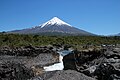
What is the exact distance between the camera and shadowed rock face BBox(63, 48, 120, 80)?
71.7 ft

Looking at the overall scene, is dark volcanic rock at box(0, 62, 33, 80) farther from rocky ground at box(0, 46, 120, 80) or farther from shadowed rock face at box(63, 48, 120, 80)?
shadowed rock face at box(63, 48, 120, 80)

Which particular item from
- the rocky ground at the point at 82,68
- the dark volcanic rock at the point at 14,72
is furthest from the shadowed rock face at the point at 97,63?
the dark volcanic rock at the point at 14,72

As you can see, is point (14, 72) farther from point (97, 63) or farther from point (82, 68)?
point (97, 63)

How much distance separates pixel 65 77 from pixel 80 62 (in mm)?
5942

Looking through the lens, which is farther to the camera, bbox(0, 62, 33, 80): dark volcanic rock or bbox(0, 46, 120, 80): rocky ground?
bbox(0, 62, 33, 80): dark volcanic rock

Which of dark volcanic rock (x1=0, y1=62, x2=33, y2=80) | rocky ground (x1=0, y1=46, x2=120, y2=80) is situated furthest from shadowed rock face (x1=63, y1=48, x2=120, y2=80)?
dark volcanic rock (x1=0, y1=62, x2=33, y2=80)

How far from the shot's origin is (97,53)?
96.9 feet

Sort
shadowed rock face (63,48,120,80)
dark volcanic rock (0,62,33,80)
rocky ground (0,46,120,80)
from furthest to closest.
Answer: dark volcanic rock (0,62,33,80)
rocky ground (0,46,120,80)
shadowed rock face (63,48,120,80)

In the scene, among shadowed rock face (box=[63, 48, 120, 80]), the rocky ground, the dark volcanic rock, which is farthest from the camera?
the dark volcanic rock

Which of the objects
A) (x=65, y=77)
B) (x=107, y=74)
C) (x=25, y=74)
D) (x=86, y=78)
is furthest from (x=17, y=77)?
(x=107, y=74)

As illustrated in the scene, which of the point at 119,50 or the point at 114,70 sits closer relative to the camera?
the point at 114,70

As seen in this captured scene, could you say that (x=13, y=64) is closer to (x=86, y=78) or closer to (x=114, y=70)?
(x=86, y=78)

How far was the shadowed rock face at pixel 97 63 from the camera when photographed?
2184 cm

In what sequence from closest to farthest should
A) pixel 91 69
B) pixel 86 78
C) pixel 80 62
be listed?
pixel 86 78 < pixel 91 69 < pixel 80 62
